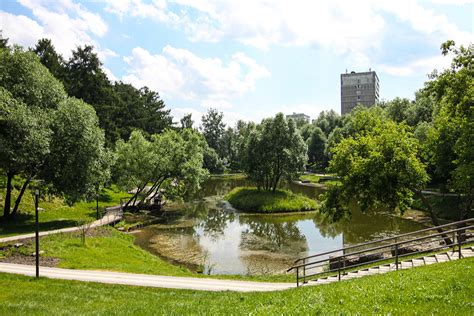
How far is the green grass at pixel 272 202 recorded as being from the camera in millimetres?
52312

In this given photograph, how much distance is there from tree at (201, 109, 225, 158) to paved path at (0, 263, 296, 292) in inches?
4831

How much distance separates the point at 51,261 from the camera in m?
23.5

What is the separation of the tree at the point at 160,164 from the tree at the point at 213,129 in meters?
92.4

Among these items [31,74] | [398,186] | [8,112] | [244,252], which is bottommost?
[244,252]

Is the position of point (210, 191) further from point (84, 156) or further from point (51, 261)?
point (51, 261)

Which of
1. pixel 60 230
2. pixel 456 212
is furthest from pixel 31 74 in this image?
pixel 456 212

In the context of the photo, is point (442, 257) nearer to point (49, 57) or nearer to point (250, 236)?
point (250, 236)

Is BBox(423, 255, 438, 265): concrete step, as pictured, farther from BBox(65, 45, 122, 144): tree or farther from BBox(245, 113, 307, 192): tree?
BBox(65, 45, 122, 144): tree

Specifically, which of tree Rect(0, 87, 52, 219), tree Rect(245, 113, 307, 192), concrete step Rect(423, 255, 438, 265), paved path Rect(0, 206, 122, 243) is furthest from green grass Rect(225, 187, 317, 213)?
concrete step Rect(423, 255, 438, 265)

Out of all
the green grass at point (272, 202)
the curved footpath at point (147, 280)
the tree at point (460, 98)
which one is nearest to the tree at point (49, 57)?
the green grass at point (272, 202)

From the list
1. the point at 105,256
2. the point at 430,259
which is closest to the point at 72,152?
the point at 105,256

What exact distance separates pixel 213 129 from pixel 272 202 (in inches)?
3812

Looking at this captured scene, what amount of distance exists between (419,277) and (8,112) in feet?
94.2

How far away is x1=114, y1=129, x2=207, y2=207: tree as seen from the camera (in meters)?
47.6
